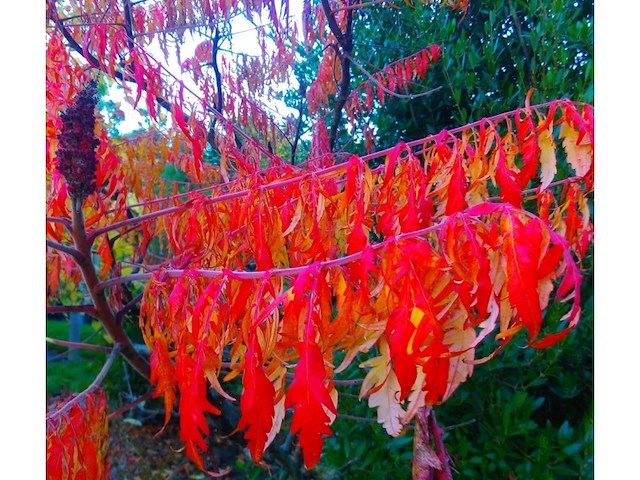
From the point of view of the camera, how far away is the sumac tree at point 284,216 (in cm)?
42

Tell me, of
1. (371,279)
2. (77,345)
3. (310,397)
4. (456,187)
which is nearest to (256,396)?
(310,397)

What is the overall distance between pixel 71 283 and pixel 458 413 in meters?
0.77

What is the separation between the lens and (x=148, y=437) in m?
0.94

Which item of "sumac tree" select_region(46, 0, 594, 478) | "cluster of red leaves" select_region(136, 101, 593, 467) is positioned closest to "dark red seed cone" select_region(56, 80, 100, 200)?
"sumac tree" select_region(46, 0, 594, 478)

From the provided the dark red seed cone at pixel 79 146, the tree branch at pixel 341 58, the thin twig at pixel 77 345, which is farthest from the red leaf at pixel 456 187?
the thin twig at pixel 77 345

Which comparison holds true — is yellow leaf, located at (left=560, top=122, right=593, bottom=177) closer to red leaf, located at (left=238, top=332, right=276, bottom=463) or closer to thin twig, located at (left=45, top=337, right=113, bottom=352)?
red leaf, located at (left=238, top=332, right=276, bottom=463)

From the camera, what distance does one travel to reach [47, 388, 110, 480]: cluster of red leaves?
2.29 ft

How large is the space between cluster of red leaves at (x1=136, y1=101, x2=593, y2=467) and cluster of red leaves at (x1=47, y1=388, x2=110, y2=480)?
156 mm

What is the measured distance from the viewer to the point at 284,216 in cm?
63

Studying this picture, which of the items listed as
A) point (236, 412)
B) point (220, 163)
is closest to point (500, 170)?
point (220, 163)

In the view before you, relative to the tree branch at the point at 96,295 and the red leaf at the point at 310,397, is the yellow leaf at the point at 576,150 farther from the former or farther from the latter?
the tree branch at the point at 96,295

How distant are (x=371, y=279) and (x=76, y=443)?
51cm

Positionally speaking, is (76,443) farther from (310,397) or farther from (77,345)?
(310,397)

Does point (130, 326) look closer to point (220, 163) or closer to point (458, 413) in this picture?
point (220, 163)
